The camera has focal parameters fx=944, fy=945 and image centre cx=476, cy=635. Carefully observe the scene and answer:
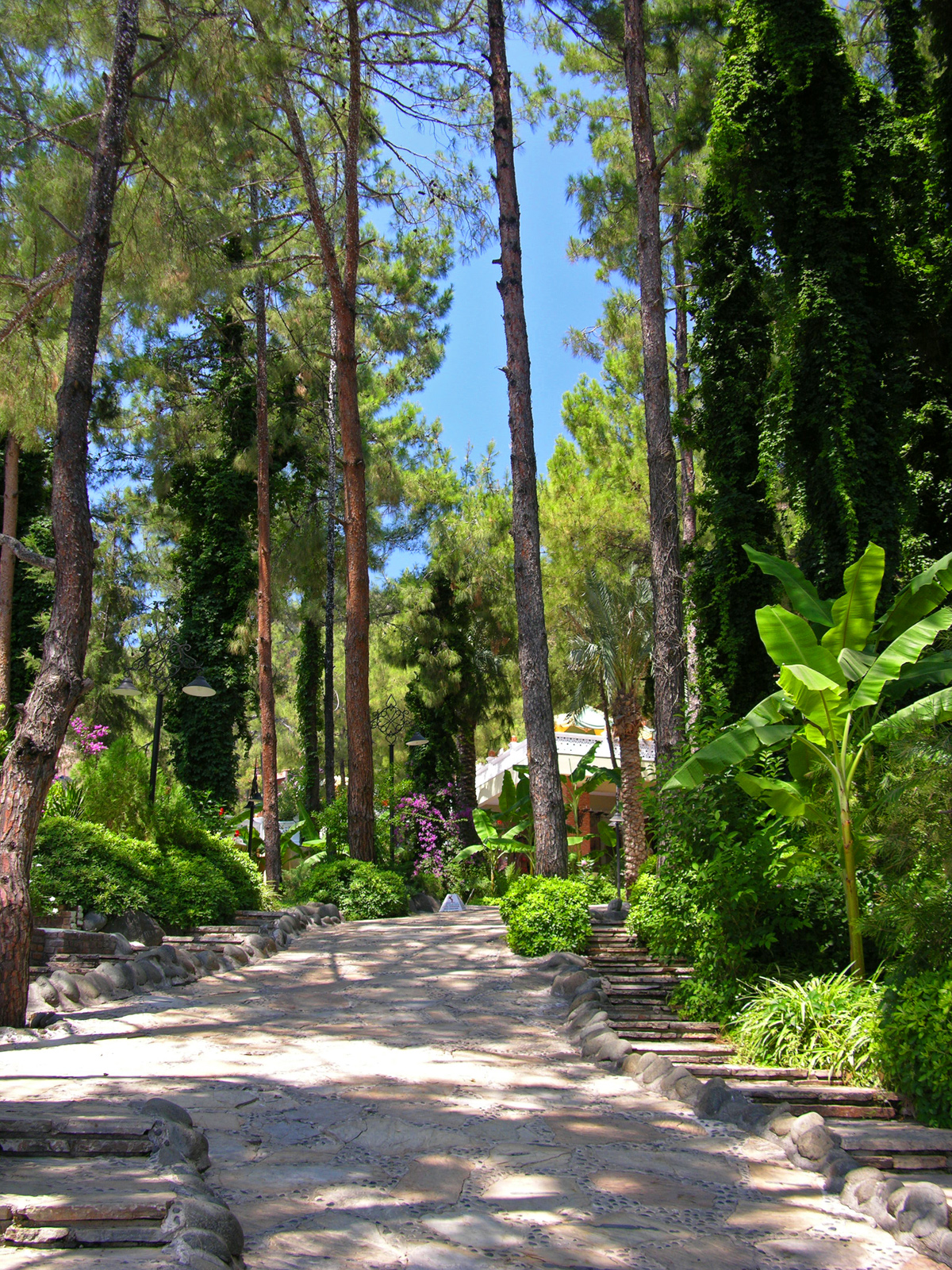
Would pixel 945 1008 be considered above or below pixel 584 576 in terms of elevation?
below

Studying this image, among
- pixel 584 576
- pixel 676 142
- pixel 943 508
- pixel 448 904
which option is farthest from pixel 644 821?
pixel 676 142

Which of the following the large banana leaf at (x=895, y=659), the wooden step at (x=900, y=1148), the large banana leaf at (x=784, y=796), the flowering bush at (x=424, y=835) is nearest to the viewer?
the wooden step at (x=900, y=1148)

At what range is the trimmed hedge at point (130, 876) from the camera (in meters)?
8.62

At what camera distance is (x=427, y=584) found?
2070 centimetres

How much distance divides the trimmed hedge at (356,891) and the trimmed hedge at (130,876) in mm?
1832

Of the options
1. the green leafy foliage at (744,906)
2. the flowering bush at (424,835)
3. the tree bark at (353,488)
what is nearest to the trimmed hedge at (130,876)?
the tree bark at (353,488)

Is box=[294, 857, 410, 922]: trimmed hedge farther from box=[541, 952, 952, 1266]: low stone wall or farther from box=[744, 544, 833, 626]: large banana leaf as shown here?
box=[744, 544, 833, 626]: large banana leaf

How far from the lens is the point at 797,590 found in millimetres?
7215

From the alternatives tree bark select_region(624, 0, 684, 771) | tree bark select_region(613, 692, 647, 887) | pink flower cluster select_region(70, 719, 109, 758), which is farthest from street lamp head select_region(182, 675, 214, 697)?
tree bark select_region(613, 692, 647, 887)

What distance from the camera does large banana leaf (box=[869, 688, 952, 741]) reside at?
5.83 m

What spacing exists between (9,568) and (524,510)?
10.2 meters

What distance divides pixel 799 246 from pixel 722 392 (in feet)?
5.48

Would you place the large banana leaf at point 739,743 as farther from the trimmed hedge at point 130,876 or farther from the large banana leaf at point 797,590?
the trimmed hedge at point 130,876

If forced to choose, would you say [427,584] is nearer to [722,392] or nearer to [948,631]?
[722,392]
